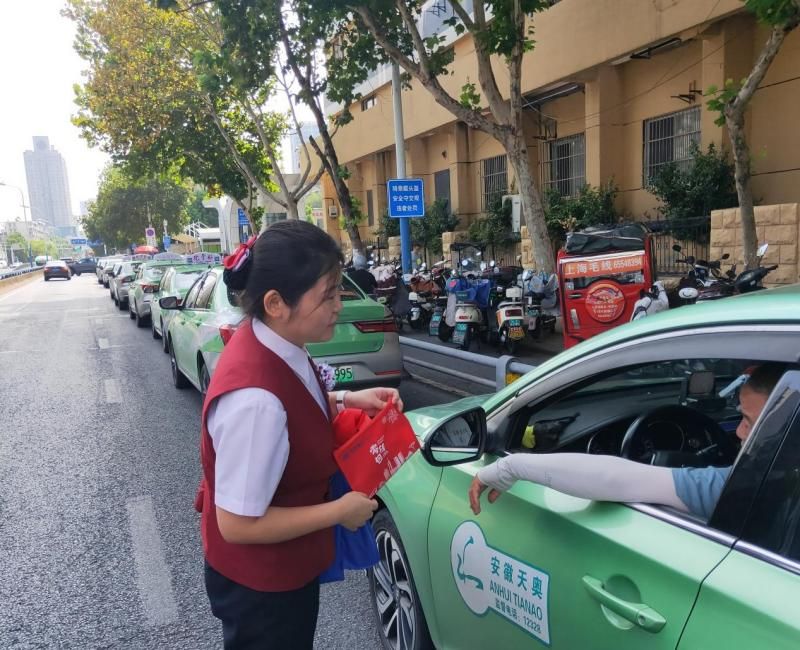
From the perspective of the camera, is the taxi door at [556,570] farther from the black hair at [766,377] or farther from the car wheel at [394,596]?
the black hair at [766,377]

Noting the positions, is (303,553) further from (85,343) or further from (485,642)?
(85,343)

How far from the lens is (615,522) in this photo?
5.23ft

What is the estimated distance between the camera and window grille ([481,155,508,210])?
17.8 meters

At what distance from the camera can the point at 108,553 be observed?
153 inches

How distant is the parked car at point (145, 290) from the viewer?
14547mm

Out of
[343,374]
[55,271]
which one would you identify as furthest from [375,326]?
[55,271]

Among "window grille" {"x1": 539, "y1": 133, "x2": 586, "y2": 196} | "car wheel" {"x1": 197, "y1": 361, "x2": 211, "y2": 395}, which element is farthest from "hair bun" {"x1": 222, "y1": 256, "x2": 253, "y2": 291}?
"window grille" {"x1": 539, "y1": 133, "x2": 586, "y2": 196}

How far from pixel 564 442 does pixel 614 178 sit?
12517 mm

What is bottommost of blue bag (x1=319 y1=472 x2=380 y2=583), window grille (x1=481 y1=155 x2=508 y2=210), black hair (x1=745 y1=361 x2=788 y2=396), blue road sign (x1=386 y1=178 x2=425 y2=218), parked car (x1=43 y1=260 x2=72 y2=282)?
parked car (x1=43 y1=260 x2=72 y2=282)

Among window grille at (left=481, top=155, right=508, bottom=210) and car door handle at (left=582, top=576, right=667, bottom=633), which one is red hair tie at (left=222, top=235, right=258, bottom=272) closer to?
car door handle at (left=582, top=576, right=667, bottom=633)

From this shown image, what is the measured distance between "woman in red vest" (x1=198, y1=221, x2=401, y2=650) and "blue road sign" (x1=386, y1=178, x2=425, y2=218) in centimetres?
1130

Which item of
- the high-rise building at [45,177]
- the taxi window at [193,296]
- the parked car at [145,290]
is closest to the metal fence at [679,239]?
the taxi window at [193,296]

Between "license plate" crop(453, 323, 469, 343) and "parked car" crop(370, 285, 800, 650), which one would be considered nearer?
"parked car" crop(370, 285, 800, 650)

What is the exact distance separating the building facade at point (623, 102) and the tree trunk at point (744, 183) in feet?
9.26
